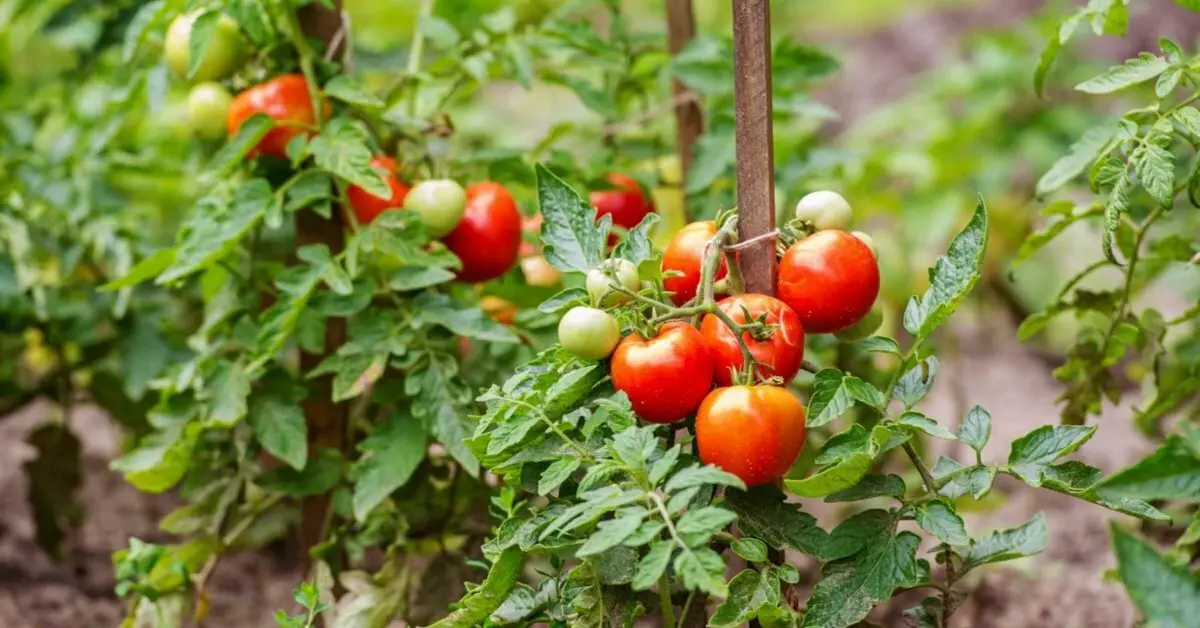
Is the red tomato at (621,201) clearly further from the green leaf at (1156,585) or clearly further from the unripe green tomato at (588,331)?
the green leaf at (1156,585)

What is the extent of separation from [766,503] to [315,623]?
0.65 meters

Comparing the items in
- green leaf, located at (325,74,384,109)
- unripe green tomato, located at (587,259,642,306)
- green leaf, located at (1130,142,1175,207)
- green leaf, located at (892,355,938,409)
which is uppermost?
green leaf, located at (1130,142,1175,207)

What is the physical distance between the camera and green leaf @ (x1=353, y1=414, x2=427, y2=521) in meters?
1.23

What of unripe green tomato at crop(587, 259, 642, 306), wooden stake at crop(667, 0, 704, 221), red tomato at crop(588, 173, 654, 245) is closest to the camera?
unripe green tomato at crop(587, 259, 642, 306)

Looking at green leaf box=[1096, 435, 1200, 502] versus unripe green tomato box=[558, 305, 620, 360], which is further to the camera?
unripe green tomato box=[558, 305, 620, 360]

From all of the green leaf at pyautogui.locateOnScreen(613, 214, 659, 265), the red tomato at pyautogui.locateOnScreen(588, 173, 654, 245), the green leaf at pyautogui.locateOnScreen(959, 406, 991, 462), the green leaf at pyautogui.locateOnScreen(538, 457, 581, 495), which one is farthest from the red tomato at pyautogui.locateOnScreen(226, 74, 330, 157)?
the green leaf at pyautogui.locateOnScreen(959, 406, 991, 462)

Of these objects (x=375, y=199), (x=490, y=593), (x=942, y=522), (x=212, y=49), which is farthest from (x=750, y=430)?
(x=212, y=49)

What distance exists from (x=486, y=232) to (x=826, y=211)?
0.46 meters

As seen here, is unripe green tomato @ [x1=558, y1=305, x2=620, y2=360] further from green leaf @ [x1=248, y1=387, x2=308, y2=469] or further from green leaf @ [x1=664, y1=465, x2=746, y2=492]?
green leaf @ [x1=248, y1=387, x2=308, y2=469]

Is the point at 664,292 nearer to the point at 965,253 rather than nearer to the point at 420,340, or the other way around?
the point at 965,253

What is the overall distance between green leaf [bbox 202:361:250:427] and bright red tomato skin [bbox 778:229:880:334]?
659mm

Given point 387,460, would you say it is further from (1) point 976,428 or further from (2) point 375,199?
(1) point 976,428

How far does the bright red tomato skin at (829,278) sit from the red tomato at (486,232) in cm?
44

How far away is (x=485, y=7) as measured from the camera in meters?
1.92
